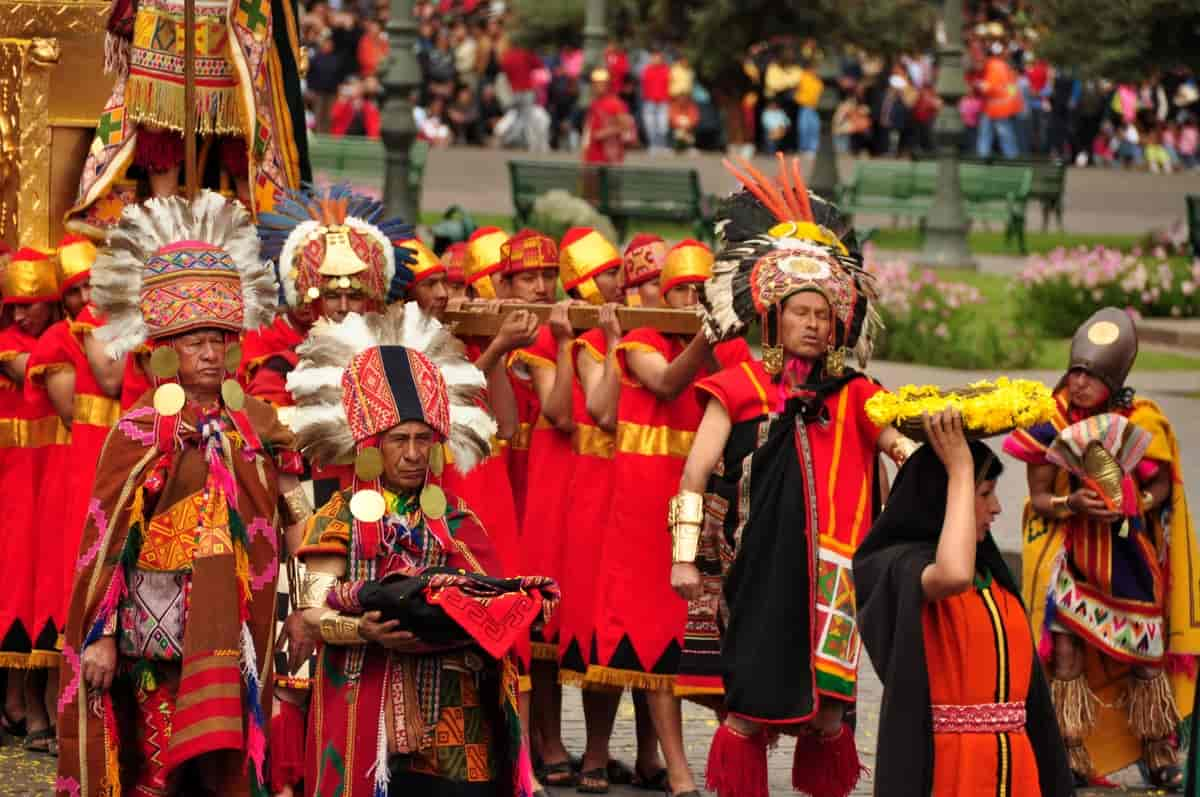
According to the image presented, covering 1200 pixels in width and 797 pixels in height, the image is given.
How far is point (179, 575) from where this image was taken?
25.7 feet

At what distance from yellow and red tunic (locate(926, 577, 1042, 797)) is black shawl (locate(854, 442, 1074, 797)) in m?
0.07

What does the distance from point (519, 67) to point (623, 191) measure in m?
A: 11.8

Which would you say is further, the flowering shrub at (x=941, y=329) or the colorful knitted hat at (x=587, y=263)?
the flowering shrub at (x=941, y=329)

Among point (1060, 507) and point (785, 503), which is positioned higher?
point (785, 503)

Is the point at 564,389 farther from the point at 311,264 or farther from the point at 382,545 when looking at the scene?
the point at 382,545

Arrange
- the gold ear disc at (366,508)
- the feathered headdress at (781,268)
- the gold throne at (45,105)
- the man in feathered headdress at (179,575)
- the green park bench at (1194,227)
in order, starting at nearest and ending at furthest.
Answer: the gold ear disc at (366,508) < the man in feathered headdress at (179,575) < the feathered headdress at (781,268) < the gold throne at (45,105) < the green park bench at (1194,227)

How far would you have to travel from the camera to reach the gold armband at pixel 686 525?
327 inches

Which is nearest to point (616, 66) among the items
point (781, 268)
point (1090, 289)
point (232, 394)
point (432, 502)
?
point (1090, 289)

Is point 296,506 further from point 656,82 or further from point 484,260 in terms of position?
point 656,82

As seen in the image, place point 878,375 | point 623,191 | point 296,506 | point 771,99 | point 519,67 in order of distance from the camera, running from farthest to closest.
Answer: point 771,99
point 519,67
point 623,191
point 878,375
point 296,506

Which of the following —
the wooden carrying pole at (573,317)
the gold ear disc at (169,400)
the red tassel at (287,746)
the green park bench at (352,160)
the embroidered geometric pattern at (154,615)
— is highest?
the green park bench at (352,160)

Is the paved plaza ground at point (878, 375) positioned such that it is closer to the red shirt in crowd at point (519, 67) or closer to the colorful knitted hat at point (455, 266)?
the red shirt in crowd at point (519, 67)

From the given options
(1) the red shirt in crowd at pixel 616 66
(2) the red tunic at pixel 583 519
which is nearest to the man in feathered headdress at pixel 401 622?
(2) the red tunic at pixel 583 519

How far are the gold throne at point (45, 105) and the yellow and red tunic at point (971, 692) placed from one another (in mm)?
5657
